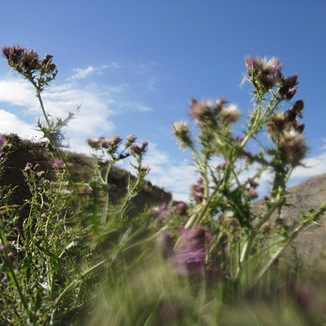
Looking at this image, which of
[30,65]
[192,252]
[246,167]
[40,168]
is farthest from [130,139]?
[40,168]

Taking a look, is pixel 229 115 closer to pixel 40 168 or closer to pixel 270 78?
pixel 270 78

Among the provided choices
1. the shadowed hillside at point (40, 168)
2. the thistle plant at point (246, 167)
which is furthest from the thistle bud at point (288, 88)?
the shadowed hillside at point (40, 168)

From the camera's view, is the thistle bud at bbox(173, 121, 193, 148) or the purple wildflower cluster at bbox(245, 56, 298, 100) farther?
the thistle bud at bbox(173, 121, 193, 148)

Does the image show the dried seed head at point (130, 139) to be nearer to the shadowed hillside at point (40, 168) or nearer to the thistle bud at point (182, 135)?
the shadowed hillside at point (40, 168)

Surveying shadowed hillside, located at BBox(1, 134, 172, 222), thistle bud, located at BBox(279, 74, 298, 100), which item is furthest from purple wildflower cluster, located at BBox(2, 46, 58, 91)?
thistle bud, located at BBox(279, 74, 298, 100)

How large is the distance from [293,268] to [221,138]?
1.70ft

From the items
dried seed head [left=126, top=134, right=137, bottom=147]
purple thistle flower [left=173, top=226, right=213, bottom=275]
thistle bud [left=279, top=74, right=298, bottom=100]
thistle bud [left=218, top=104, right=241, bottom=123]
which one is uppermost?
dried seed head [left=126, top=134, right=137, bottom=147]

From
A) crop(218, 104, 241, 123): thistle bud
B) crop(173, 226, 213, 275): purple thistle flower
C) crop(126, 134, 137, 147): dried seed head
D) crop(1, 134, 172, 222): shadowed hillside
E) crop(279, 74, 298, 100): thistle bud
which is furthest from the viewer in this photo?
crop(1, 134, 172, 222): shadowed hillside

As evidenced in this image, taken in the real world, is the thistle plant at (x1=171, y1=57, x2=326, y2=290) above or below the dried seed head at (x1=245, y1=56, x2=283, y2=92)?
below

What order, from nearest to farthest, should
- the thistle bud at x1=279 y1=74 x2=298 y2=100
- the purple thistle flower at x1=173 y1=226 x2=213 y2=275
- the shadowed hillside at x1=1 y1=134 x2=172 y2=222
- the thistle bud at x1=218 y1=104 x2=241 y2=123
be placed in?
1. the purple thistle flower at x1=173 y1=226 x2=213 y2=275
2. the thistle bud at x1=218 y1=104 x2=241 y2=123
3. the thistle bud at x1=279 y1=74 x2=298 y2=100
4. the shadowed hillside at x1=1 y1=134 x2=172 y2=222

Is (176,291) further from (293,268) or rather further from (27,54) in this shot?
(27,54)

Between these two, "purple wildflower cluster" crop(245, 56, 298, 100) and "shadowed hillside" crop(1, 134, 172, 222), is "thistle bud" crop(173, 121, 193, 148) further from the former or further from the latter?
"shadowed hillside" crop(1, 134, 172, 222)

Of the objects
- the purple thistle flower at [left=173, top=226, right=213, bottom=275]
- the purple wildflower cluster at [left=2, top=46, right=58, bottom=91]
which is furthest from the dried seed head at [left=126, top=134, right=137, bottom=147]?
the purple thistle flower at [left=173, top=226, right=213, bottom=275]

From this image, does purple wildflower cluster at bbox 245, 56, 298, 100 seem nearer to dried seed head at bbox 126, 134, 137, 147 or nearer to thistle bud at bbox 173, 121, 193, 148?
thistle bud at bbox 173, 121, 193, 148
